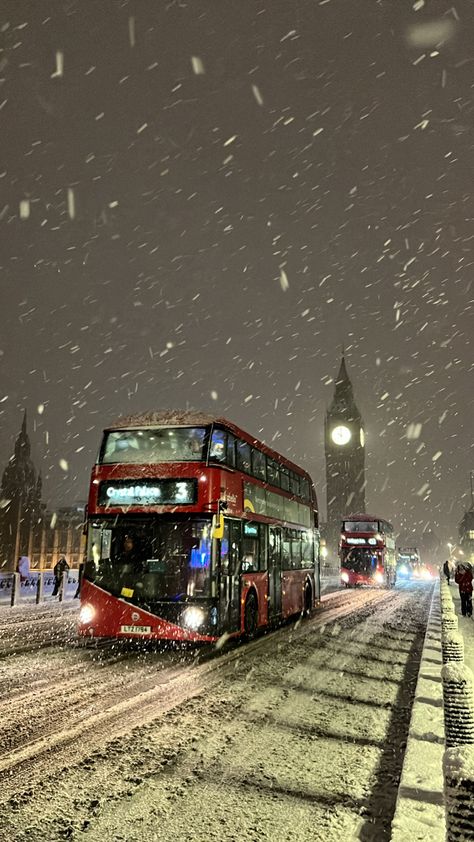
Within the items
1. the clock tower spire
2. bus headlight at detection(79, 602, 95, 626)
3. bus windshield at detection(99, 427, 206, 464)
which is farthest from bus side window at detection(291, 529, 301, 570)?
the clock tower spire

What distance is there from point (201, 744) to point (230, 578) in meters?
5.84

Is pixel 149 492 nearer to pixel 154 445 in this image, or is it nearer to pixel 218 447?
pixel 154 445

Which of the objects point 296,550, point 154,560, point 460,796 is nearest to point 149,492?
point 154,560

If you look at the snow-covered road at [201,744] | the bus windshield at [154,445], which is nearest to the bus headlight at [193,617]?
the snow-covered road at [201,744]

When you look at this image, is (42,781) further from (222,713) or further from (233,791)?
(222,713)

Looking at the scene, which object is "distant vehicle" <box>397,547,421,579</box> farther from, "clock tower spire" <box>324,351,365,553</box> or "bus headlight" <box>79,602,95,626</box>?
"bus headlight" <box>79,602,95,626</box>

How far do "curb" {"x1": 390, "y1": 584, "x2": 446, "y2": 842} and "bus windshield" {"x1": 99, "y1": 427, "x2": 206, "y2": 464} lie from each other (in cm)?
545

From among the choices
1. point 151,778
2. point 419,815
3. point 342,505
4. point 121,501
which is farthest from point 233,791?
point 342,505

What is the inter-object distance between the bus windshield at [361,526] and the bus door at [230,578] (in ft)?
81.3

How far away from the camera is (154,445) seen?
11242 mm

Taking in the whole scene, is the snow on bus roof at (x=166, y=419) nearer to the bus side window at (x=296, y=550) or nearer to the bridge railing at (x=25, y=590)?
the bus side window at (x=296, y=550)

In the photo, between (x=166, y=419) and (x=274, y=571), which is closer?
(x=166, y=419)

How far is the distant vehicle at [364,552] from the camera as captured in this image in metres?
34.3

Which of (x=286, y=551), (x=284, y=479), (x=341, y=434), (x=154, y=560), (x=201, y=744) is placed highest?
(x=341, y=434)
